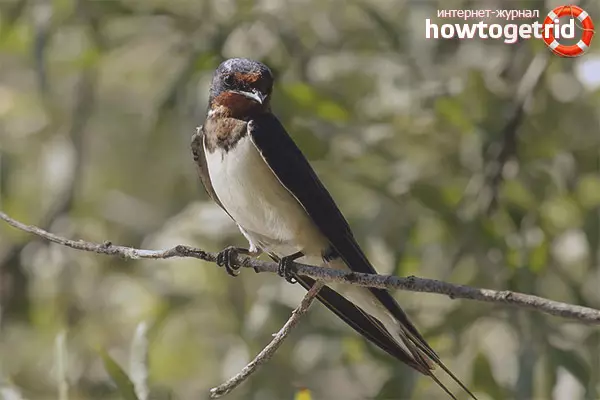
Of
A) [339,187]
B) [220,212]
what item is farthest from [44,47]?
[339,187]

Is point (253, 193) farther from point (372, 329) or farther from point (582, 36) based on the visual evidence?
point (582, 36)

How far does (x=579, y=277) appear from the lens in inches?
109

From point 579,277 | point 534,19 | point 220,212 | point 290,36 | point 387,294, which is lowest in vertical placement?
point 387,294

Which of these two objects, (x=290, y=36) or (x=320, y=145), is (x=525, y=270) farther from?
(x=290, y=36)

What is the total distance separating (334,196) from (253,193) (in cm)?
84

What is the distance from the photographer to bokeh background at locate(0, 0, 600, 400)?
2.41 meters

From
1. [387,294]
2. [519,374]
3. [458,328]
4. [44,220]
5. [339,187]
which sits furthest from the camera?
[44,220]

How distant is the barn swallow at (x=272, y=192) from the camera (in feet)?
5.70

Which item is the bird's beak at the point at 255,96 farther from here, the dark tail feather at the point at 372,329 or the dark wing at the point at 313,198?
the dark tail feather at the point at 372,329

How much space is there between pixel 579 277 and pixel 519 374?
0.63 meters

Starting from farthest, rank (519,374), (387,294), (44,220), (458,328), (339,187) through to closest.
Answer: (44,220) → (339,187) → (458,328) → (519,374) → (387,294)

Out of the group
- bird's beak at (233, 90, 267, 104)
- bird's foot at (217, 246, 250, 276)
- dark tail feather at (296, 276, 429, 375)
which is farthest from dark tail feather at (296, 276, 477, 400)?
bird's beak at (233, 90, 267, 104)

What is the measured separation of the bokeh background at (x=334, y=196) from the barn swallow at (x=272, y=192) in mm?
353

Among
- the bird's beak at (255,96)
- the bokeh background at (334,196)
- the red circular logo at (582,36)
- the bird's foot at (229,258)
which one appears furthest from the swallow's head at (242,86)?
the red circular logo at (582,36)
